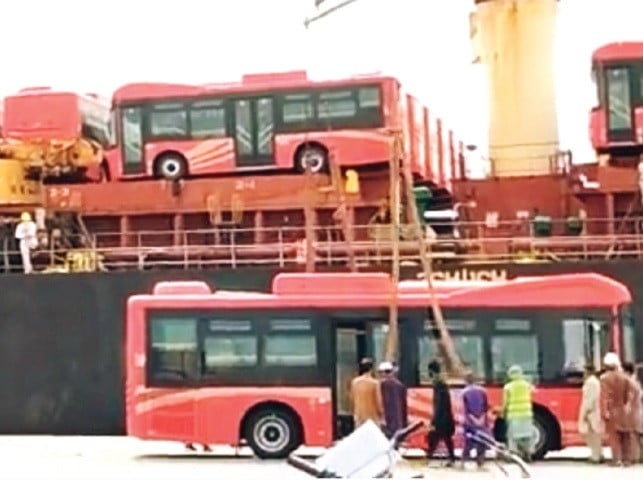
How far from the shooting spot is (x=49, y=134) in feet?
107

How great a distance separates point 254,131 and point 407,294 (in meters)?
8.82

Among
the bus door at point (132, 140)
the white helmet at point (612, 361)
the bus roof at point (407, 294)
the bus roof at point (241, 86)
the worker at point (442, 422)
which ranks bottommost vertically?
the worker at point (442, 422)

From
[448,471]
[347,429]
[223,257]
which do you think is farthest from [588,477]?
[223,257]

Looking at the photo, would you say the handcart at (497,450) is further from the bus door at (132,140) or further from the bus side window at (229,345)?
the bus door at (132,140)

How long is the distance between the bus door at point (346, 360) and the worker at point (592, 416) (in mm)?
3072

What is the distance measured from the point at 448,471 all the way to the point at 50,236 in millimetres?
14074

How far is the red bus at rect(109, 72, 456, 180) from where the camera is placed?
2994 cm

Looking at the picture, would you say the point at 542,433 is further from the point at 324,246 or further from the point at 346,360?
the point at 324,246

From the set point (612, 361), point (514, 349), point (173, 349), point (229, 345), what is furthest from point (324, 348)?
point (612, 361)

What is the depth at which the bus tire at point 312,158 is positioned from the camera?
3017 cm

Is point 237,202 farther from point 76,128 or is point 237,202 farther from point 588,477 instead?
point 588,477

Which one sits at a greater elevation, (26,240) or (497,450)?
(26,240)

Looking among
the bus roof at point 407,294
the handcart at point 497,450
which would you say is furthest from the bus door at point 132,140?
the handcart at point 497,450

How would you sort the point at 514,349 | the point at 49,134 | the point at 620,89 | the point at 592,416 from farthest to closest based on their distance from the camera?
1. the point at 49,134
2. the point at 620,89
3. the point at 514,349
4. the point at 592,416
